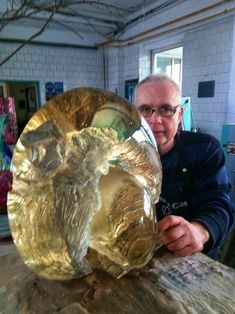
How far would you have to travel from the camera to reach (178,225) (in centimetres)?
48

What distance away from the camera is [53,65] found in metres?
3.88

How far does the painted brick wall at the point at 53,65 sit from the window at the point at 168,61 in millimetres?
1040

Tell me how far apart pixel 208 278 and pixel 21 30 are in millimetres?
3945

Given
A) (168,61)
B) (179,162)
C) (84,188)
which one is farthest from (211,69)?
(84,188)

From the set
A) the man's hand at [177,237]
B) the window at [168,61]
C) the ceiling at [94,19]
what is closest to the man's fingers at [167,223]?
the man's hand at [177,237]

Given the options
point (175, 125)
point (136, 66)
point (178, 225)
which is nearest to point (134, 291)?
point (178, 225)

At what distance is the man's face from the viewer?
0.81 m

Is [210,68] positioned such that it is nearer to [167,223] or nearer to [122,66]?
[122,66]

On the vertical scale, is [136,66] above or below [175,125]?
above

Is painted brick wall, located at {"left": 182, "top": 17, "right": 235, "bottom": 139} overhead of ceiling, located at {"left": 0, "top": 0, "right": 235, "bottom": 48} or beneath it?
beneath

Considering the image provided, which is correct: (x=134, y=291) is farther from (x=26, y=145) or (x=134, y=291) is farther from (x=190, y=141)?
(x=190, y=141)

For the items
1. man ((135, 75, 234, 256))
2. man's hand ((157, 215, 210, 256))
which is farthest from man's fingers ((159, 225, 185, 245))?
man ((135, 75, 234, 256))

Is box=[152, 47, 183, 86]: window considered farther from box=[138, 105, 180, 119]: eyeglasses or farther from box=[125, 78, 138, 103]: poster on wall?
box=[138, 105, 180, 119]: eyeglasses

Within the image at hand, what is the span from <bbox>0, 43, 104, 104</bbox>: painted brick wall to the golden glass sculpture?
368 cm
